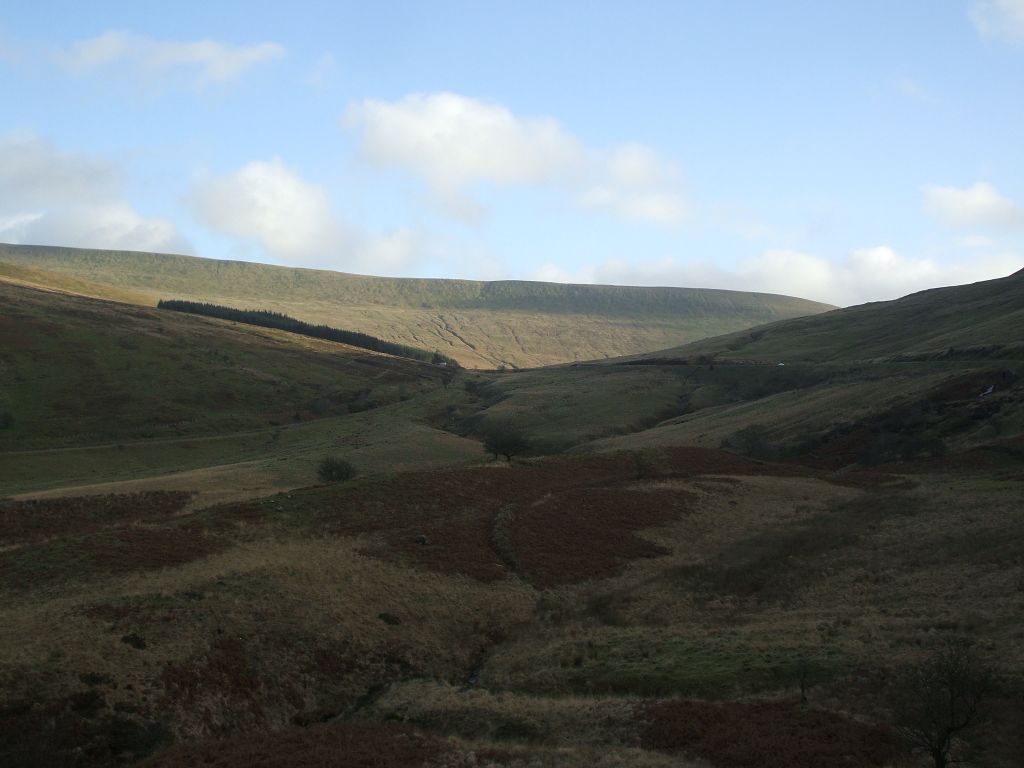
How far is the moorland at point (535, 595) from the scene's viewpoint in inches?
908

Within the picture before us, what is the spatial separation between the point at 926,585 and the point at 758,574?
803cm

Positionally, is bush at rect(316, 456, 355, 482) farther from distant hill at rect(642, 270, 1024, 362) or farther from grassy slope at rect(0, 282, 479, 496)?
distant hill at rect(642, 270, 1024, 362)

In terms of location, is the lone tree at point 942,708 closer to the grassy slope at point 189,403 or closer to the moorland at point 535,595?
the moorland at point 535,595

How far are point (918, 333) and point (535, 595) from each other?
13201 cm

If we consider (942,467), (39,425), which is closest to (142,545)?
(942,467)

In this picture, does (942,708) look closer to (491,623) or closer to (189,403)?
(491,623)

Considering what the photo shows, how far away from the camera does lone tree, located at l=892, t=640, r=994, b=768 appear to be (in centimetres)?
1892

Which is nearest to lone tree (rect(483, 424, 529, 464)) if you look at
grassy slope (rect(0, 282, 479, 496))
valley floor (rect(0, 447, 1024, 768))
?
grassy slope (rect(0, 282, 479, 496))

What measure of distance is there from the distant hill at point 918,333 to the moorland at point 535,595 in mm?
18676

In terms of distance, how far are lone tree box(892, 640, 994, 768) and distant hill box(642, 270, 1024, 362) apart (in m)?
87.1

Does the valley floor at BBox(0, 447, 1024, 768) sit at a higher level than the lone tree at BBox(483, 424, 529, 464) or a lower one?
lower

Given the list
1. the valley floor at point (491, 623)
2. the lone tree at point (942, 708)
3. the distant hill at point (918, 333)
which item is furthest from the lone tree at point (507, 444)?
the distant hill at point (918, 333)

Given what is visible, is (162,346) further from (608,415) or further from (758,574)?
(758,574)

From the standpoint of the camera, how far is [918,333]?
14950 cm
